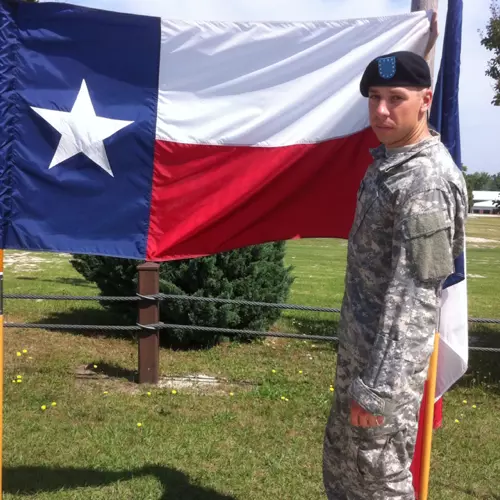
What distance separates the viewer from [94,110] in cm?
310

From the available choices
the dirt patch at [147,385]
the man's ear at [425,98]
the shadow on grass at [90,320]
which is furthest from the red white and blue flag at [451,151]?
the shadow on grass at [90,320]

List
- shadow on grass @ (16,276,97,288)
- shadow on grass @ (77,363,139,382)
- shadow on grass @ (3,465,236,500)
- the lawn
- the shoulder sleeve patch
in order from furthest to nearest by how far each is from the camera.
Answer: shadow on grass @ (16,276,97,288) < shadow on grass @ (77,363,139,382) < the lawn < shadow on grass @ (3,465,236,500) < the shoulder sleeve patch

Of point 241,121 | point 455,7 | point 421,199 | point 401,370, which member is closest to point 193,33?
point 241,121

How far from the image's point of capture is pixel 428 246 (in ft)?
6.58

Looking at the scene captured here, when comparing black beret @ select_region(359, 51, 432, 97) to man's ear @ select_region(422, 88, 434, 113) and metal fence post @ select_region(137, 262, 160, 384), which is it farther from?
metal fence post @ select_region(137, 262, 160, 384)

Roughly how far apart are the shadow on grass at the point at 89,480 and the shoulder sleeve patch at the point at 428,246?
2187 mm

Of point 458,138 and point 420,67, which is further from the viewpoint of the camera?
point 458,138

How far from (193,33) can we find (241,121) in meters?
0.49

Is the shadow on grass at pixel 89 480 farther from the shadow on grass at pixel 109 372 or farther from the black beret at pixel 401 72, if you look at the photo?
the black beret at pixel 401 72

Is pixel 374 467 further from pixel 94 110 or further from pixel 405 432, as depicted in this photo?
pixel 94 110

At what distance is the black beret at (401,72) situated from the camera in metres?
2.13

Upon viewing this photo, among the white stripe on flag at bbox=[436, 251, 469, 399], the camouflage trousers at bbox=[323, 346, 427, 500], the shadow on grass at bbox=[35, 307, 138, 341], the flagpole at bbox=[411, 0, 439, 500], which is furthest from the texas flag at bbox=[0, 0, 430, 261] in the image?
the shadow on grass at bbox=[35, 307, 138, 341]

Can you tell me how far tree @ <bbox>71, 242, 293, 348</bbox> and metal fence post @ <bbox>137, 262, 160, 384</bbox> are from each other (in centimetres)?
104

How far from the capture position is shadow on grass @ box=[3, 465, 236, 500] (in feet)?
11.9
